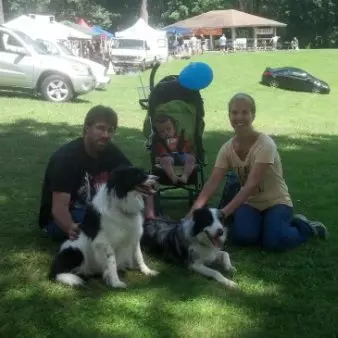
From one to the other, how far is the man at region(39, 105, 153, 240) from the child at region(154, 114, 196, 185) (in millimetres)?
1114

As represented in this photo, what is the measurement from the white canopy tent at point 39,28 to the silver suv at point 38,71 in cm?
1041

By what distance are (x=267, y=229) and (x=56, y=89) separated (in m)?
12.3

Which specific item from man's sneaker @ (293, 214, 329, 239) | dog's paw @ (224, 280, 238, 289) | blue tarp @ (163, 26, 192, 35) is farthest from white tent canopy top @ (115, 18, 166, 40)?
dog's paw @ (224, 280, 238, 289)

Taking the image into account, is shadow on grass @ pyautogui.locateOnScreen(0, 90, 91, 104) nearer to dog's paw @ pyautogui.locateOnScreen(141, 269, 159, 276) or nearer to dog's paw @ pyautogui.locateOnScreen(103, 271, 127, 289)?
dog's paw @ pyautogui.locateOnScreen(141, 269, 159, 276)

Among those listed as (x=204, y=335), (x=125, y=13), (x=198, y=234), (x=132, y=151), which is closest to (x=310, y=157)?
(x=132, y=151)

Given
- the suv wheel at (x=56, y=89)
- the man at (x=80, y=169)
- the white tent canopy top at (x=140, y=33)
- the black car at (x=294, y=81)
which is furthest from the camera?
the white tent canopy top at (x=140, y=33)

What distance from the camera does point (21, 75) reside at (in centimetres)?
1614

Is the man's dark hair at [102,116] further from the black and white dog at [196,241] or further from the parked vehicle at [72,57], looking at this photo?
the parked vehicle at [72,57]

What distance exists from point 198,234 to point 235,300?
0.64 m

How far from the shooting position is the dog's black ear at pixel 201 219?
4527 mm

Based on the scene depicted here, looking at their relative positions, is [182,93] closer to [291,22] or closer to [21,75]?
[21,75]

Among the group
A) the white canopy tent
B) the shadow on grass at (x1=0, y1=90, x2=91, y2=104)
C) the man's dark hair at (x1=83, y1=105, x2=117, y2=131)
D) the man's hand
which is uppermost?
the white canopy tent

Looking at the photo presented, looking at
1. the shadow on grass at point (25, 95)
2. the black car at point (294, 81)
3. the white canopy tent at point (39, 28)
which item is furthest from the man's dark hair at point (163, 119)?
the white canopy tent at point (39, 28)

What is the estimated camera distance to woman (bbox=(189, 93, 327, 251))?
5109mm
